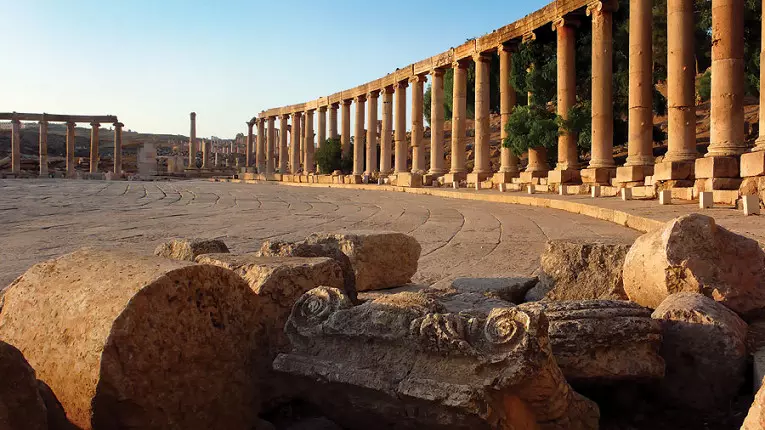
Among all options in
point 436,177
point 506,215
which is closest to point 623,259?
point 506,215

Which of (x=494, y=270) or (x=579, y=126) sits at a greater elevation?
(x=579, y=126)

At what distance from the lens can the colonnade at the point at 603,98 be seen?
45.6 ft

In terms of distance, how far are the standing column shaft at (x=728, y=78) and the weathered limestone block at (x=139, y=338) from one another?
13.4m

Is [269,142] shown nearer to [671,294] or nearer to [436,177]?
[436,177]

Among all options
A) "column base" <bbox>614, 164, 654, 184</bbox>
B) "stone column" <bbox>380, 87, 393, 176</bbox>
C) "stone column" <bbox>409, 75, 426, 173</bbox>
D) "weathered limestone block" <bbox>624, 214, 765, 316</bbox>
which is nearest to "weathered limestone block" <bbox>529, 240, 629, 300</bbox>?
"weathered limestone block" <bbox>624, 214, 765, 316</bbox>

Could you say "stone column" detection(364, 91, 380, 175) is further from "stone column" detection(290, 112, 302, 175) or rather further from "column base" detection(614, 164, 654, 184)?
"column base" detection(614, 164, 654, 184)

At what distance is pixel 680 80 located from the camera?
16328mm

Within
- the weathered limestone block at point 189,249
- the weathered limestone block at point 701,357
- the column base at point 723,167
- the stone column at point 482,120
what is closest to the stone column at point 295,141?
the stone column at point 482,120

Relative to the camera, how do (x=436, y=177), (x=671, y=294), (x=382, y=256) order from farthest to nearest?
1. (x=436, y=177)
2. (x=382, y=256)
3. (x=671, y=294)

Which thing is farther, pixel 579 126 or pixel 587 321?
pixel 579 126

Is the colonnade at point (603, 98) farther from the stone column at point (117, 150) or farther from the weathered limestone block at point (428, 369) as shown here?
the stone column at point (117, 150)

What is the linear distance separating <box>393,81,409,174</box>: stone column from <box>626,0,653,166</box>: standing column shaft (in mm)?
16829

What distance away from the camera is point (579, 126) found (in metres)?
21.9

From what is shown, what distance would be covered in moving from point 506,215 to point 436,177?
1666 centimetres
